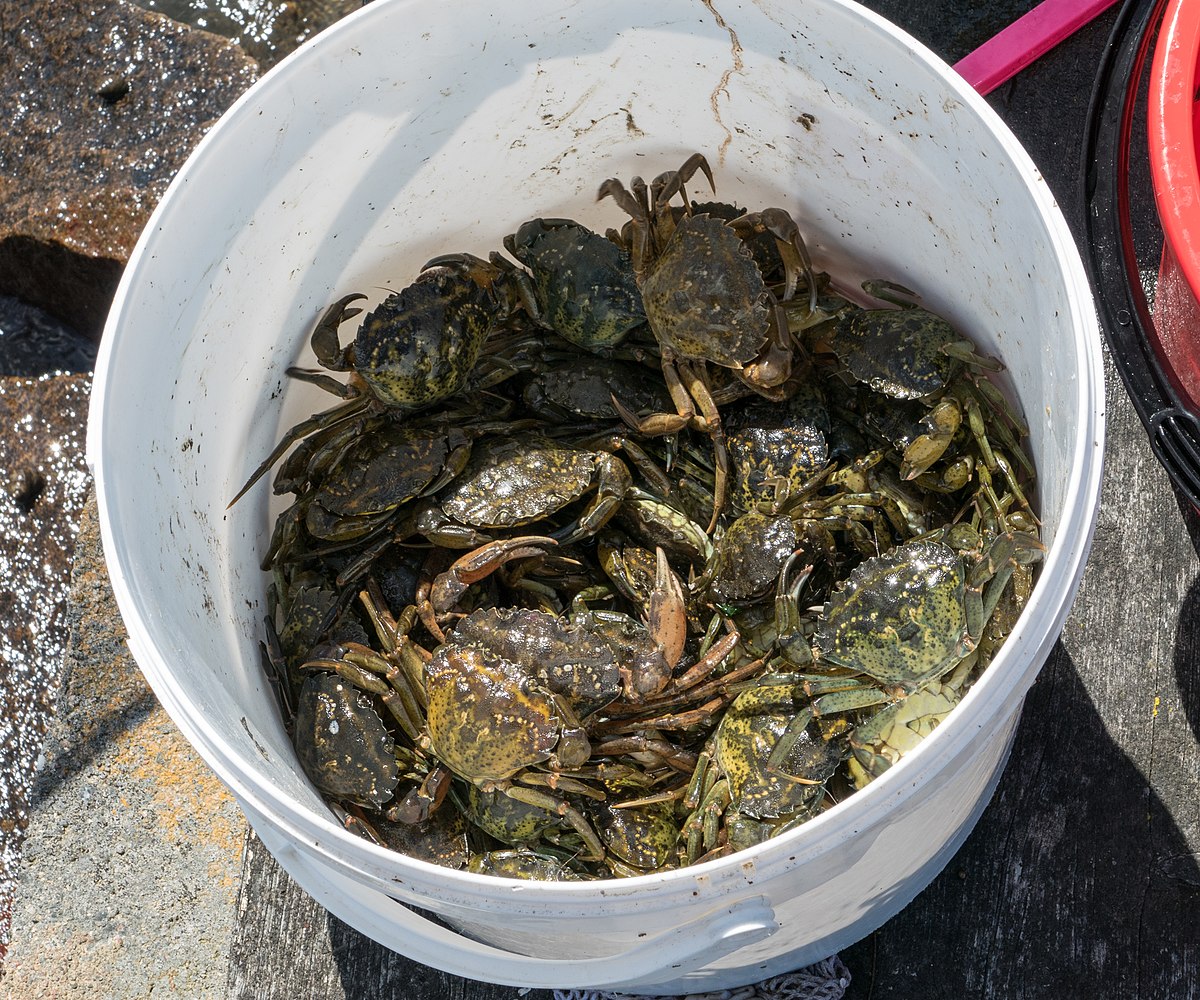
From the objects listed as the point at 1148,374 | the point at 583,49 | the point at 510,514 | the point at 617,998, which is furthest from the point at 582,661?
the point at 1148,374

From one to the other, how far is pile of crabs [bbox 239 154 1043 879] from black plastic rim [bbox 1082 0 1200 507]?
0.40 m

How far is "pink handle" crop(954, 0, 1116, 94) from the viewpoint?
97.7 inches

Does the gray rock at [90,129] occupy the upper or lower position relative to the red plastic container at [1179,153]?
lower

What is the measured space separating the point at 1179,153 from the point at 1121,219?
0.55 metres

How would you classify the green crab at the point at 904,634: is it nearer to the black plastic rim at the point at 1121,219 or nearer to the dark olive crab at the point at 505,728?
the dark olive crab at the point at 505,728

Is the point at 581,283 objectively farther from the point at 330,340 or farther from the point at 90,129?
the point at 90,129

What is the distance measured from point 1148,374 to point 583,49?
3.99 ft

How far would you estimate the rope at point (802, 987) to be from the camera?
210cm

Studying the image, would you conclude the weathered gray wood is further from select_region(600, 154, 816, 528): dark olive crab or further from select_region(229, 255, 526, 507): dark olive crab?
select_region(600, 154, 816, 528): dark olive crab

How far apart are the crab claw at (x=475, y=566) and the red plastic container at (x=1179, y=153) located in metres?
1.10

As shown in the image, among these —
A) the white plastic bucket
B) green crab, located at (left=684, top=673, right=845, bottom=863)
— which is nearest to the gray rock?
the white plastic bucket

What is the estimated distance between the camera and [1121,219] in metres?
2.14

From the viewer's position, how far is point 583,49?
183cm

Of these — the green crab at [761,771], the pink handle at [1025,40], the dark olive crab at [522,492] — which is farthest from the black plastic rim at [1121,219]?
the dark olive crab at [522,492]
